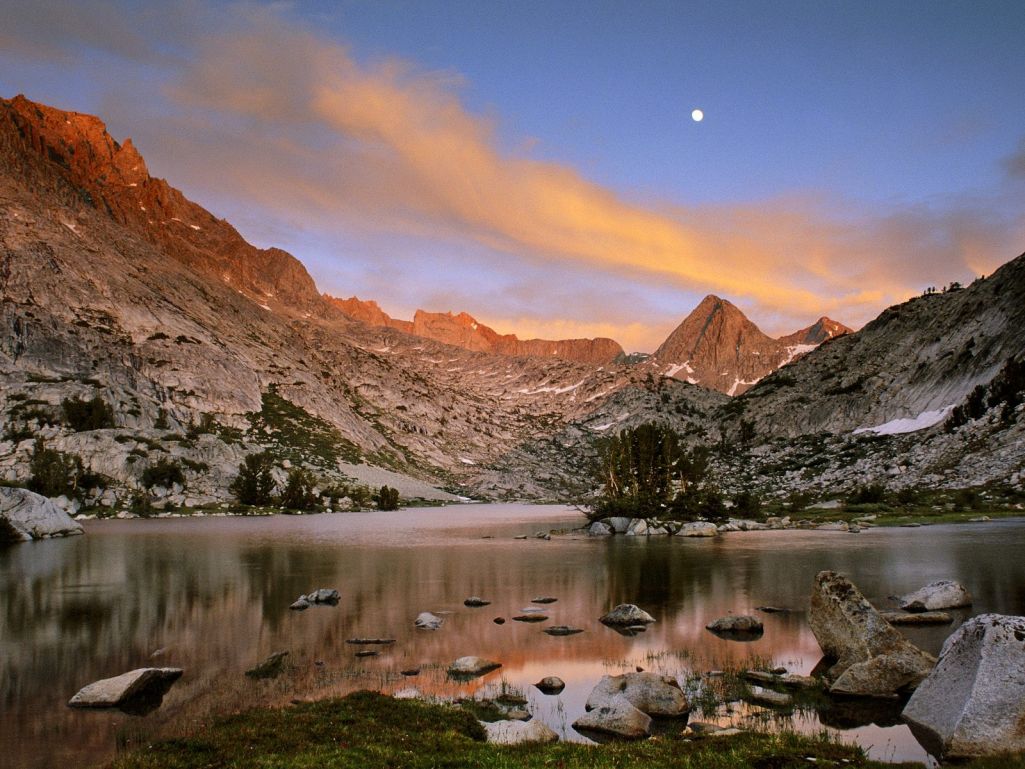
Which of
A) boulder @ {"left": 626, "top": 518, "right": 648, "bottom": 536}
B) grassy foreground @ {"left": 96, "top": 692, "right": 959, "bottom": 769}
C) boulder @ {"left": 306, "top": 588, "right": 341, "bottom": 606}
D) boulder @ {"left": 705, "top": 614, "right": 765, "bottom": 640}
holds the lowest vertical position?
boulder @ {"left": 626, "top": 518, "right": 648, "bottom": 536}

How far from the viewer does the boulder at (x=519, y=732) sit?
2053 cm

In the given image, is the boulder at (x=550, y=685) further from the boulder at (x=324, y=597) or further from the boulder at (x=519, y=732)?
the boulder at (x=324, y=597)

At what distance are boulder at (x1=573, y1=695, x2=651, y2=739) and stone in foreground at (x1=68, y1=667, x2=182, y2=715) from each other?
1667 centimetres

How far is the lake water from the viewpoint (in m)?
25.5

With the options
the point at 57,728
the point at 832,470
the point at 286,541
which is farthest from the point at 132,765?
the point at 832,470

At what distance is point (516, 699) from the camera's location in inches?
1011

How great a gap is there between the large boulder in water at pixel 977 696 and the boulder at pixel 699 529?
8612cm

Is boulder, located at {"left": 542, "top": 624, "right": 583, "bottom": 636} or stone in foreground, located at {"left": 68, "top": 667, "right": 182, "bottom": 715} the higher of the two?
stone in foreground, located at {"left": 68, "top": 667, "right": 182, "bottom": 715}

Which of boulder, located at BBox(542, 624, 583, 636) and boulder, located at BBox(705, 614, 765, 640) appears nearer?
boulder, located at BBox(705, 614, 765, 640)

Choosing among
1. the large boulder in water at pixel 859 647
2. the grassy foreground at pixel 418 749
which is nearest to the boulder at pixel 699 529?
the large boulder in water at pixel 859 647

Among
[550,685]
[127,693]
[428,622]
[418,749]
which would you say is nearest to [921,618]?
[550,685]

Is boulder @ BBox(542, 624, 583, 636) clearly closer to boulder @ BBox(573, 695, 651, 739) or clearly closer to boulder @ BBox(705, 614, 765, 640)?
boulder @ BBox(705, 614, 765, 640)

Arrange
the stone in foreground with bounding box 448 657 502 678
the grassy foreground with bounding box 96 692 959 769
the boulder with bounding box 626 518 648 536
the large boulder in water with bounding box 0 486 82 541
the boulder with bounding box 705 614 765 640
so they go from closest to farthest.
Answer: the grassy foreground with bounding box 96 692 959 769, the stone in foreground with bounding box 448 657 502 678, the boulder with bounding box 705 614 765 640, the large boulder in water with bounding box 0 486 82 541, the boulder with bounding box 626 518 648 536

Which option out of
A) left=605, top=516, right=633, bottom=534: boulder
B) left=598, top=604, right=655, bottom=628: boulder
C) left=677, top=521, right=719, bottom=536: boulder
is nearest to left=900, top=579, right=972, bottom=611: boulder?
left=598, top=604, right=655, bottom=628: boulder
